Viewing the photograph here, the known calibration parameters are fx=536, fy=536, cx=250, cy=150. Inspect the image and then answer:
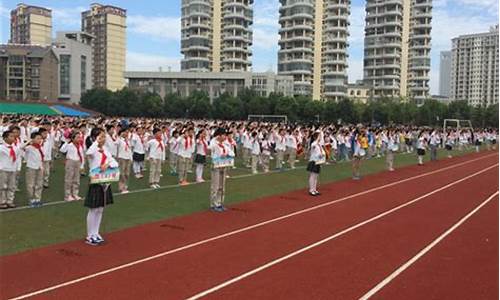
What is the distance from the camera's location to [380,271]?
25.8ft

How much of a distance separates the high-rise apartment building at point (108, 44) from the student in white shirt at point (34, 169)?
132 m

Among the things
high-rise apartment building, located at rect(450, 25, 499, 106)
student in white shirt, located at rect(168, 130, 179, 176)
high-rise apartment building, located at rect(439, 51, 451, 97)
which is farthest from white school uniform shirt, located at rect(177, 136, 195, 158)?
high-rise apartment building, located at rect(439, 51, 451, 97)

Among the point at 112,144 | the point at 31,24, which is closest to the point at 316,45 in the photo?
the point at 31,24

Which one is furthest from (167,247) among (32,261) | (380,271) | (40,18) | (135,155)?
(40,18)

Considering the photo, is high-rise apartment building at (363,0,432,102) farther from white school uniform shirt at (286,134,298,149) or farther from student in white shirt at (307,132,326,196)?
student in white shirt at (307,132,326,196)

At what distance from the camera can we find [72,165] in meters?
12.8

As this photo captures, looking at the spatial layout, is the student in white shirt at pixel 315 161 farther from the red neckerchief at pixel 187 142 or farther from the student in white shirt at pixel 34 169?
the student in white shirt at pixel 34 169

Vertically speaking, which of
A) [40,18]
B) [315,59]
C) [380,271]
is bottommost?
[380,271]

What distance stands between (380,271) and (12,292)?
5.00 meters

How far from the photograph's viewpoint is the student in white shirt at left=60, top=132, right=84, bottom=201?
12.8 meters

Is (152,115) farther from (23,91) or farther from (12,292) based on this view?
(12,292)

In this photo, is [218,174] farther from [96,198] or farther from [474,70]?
[474,70]

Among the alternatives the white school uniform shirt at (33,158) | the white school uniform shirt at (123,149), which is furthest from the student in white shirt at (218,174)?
the white school uniform shirt at (33,158)

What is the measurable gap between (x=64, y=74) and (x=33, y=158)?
105087mm
